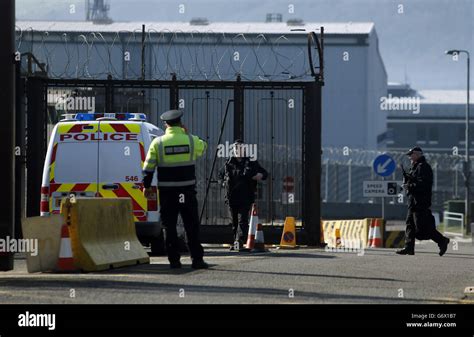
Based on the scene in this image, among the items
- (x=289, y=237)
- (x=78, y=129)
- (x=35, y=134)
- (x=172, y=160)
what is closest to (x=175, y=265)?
(x=172, y=160)

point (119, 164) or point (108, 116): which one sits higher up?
point (108, 116)

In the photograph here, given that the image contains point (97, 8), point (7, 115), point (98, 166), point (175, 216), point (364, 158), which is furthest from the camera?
point (97, 8)

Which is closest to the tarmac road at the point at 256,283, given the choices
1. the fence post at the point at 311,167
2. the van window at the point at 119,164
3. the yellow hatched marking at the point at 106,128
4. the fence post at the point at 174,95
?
the van window at the point at 119,164

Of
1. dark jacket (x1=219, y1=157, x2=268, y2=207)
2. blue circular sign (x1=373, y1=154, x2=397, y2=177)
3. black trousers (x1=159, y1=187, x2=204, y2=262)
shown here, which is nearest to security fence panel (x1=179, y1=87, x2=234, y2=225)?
dark jacket (x1=219, y1=157, x2=268, y2=207)

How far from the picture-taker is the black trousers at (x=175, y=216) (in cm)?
1428

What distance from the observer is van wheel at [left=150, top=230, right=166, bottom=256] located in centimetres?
1878

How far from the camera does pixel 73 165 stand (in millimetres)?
18078

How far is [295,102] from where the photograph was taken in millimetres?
23516

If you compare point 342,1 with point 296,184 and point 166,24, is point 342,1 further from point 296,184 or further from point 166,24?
point 296,184

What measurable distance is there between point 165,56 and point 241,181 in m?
12.0

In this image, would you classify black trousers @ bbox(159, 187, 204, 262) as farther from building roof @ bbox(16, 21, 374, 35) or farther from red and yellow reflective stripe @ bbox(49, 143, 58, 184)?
building roof @ bbox(16, 21, 374, 35)

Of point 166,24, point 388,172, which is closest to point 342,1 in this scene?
point 166,24

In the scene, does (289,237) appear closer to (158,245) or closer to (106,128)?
(158,245)

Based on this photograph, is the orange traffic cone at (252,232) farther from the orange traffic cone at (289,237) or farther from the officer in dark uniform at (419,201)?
the orange traffic cone at (289,237)
